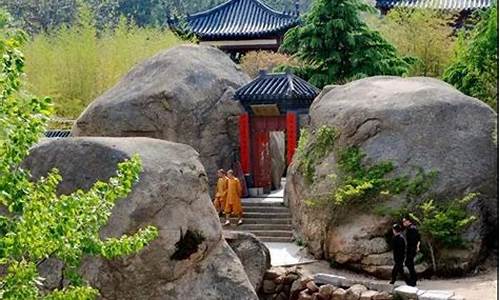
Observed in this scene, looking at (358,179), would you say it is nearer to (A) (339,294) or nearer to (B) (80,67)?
(A) (339,294)

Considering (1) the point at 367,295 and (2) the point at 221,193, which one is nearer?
(1) the point at 367,295

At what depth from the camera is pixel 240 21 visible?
3011cm

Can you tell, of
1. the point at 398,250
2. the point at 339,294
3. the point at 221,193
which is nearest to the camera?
the point at 398,250

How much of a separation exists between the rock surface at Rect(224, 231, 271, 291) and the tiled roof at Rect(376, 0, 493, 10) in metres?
15.6

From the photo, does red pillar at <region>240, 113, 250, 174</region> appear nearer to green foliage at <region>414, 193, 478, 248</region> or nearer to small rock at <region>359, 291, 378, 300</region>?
green foliage at <region>414, 193, 478, 248</region>

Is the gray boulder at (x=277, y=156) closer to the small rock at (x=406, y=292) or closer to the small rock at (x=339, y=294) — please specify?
the small rock at (x=339, y=294)

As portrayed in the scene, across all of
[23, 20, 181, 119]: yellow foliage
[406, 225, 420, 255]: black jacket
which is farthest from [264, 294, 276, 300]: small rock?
[23, 20, 181, 119]: yellow foliage

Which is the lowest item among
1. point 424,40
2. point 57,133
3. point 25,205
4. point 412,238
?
point 57,133

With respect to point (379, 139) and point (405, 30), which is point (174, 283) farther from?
point (405, 30)

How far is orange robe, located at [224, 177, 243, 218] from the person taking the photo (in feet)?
52.2

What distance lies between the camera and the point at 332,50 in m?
20.4

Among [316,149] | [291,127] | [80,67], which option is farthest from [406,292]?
[80,67]

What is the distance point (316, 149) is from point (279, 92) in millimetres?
3119

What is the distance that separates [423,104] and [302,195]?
2611mm
